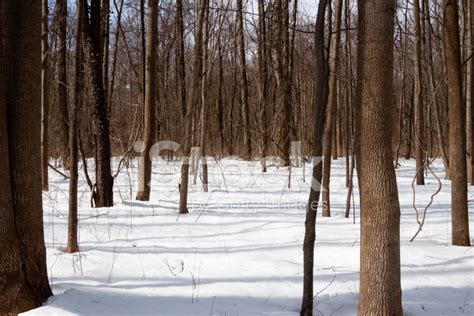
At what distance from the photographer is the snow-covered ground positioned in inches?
137

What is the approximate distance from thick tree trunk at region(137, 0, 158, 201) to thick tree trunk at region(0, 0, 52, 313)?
4554 mm

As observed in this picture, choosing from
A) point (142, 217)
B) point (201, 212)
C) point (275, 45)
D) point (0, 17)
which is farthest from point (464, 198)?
point (275, 45)

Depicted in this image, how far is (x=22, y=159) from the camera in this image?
327cm

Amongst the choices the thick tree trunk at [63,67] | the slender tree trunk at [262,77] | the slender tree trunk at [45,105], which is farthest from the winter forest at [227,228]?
→ the slender tree trunk at [262,77]

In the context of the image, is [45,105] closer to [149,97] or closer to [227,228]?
[149,97]

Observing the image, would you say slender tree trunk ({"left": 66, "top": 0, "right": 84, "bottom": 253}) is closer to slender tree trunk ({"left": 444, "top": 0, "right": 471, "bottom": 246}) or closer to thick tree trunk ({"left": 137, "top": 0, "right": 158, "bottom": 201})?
thick tree trunk ({"left": 137, "top": 0, "right": 158, "bottom": 201})

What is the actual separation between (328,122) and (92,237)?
3.74 metres

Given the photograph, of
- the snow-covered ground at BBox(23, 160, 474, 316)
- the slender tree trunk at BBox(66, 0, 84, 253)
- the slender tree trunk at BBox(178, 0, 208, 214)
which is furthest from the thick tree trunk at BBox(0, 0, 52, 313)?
the slender tree trunk at BBox(178, 0, 208, 214)

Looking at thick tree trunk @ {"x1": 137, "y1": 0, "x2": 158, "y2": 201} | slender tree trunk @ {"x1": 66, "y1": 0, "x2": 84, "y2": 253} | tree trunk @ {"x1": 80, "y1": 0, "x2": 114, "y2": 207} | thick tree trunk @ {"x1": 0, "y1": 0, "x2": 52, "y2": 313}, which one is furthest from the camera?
thick tree trunk @ {"x1": 137, "y1": 0, "x2": 158, "y2": 201}

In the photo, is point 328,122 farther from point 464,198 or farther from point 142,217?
point 142,217

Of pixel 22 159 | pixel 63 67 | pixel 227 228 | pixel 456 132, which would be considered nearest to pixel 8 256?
pixel 22 159

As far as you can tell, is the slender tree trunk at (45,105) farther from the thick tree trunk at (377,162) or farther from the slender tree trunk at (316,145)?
the thick tree trunk at (377,162)

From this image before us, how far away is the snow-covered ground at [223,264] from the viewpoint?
349 centimetres

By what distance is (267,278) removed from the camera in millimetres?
4047
